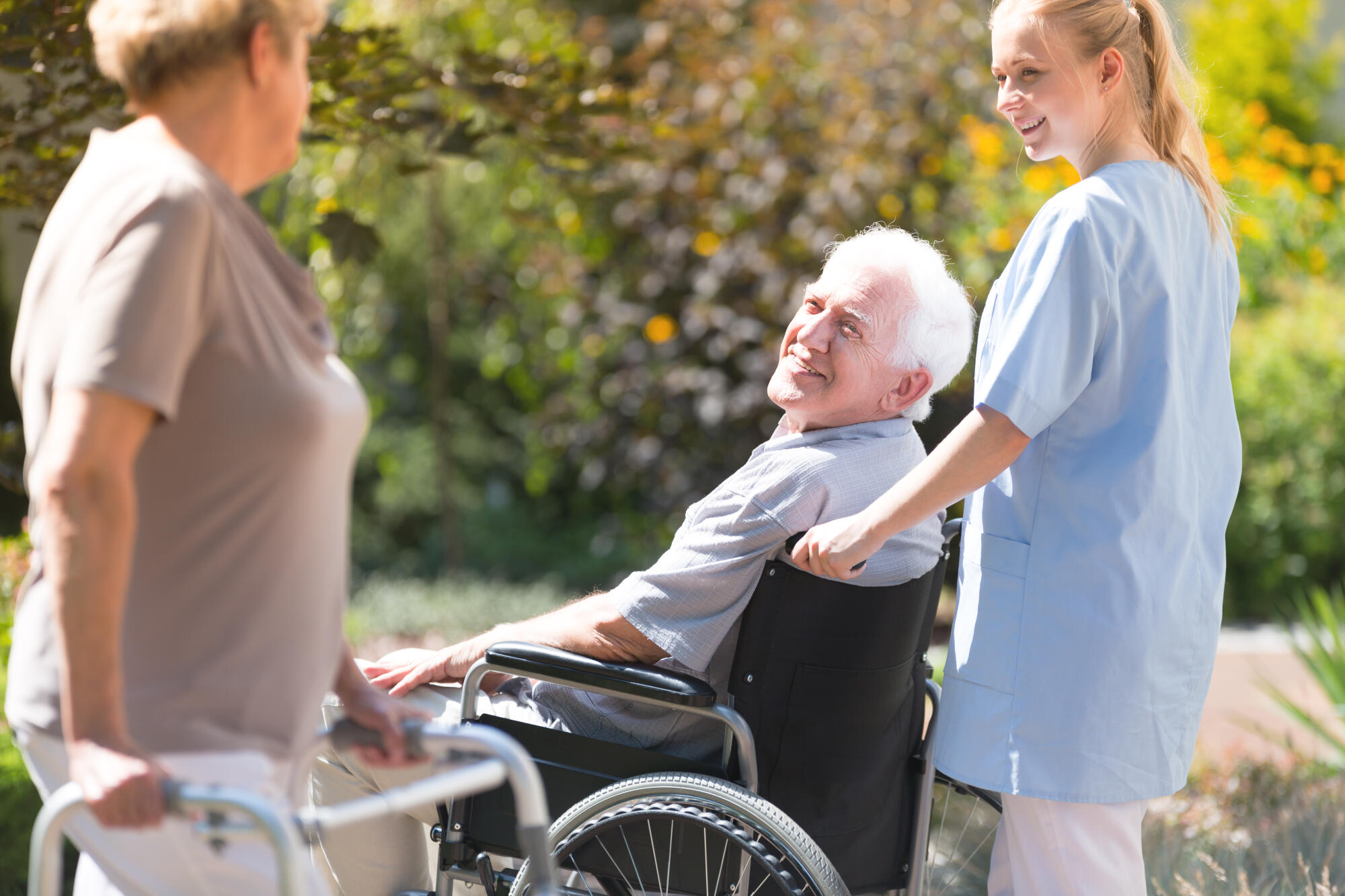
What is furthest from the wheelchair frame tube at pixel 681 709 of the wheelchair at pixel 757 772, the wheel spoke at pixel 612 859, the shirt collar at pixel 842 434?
the shirt collar at pixel 842 434

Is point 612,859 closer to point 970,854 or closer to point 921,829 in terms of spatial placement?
point 921,829

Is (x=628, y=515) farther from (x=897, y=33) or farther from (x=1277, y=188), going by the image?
(x=1277, y=188)

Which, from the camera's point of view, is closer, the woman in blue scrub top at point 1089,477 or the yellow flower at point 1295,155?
the woman in blue scrub top at point 1089,477

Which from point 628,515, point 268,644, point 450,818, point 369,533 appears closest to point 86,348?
point 268,644

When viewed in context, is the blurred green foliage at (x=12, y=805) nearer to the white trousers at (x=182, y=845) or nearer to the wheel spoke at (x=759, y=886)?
the white trousers at (x=182, y=845)

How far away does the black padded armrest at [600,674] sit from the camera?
73.7 inches

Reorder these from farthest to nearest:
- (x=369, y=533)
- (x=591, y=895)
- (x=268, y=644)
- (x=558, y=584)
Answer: (x=369, y=533) → (x=558, y=584) → (x=591, y=895) → (x=268, y=644)

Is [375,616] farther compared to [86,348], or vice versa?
[375,616]

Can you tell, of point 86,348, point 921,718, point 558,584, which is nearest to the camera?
point 86,348

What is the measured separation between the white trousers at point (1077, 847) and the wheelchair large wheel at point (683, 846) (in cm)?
28

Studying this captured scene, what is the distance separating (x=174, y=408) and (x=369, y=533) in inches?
246

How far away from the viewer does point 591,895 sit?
6.52 ft

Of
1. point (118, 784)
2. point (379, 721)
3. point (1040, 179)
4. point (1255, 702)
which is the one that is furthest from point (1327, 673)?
point (118, 784)

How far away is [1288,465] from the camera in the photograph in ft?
18.4
